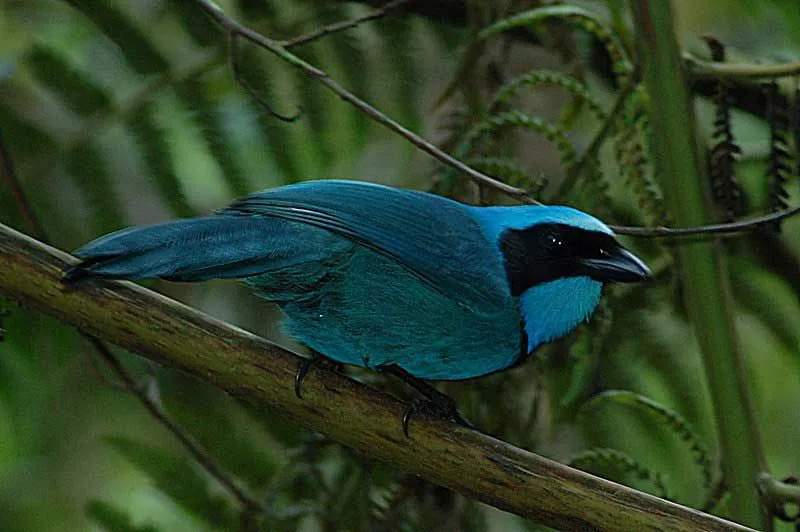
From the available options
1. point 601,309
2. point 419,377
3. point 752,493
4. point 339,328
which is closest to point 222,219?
point 339,328

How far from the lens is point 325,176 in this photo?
3260 millimetres

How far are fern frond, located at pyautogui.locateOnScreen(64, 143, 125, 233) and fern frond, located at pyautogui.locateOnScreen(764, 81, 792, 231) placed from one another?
5.28 feet

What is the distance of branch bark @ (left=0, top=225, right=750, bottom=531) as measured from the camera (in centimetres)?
164

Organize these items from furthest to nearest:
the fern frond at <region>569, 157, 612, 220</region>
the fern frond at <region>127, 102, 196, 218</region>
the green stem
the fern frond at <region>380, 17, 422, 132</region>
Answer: the fern frond at <region>380, 17, 422, 132</region> → the fern frond at <region>127, 102, 196, 218</region> → the fern frond at <region>569, 157, 612, 220</region> → the green stem

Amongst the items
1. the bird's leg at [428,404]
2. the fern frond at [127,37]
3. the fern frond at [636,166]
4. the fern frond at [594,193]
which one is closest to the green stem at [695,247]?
the fern frond at [636,166]

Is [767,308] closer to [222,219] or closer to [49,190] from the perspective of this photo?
[222,219]

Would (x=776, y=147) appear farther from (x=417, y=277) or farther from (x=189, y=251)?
(x=189, y=251)

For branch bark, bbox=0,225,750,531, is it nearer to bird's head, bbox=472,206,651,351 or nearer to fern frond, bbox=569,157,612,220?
bird's head, bbox=472,206,651,351

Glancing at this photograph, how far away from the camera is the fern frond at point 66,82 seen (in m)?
2.96

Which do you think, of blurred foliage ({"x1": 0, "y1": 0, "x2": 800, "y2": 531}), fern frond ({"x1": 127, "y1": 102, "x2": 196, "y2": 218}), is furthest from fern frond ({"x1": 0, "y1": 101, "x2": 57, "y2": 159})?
fern frond ({"x1": 127, "y1": 102, "x2": 196, "y2": 218})

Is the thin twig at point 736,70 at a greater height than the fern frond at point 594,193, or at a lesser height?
greater

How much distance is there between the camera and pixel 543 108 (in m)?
3.97

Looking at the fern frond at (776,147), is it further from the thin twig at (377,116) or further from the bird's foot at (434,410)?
the bird's foot at (434,410)

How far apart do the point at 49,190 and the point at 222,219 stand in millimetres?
1185
